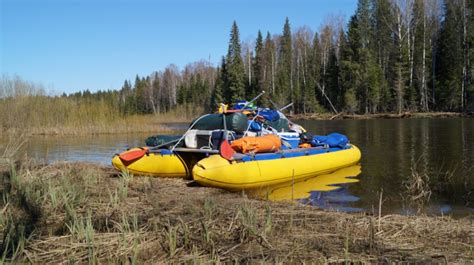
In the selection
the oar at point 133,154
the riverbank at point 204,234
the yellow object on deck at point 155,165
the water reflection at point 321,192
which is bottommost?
the water reflection at point 321,192

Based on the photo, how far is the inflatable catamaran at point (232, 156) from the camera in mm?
9688

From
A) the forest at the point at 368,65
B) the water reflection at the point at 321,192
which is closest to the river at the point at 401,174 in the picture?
the water reflection at the point at 321,192

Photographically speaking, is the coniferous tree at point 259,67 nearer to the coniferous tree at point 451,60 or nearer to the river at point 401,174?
the coniferous tree at point 451,60

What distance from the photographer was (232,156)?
9.92 metres

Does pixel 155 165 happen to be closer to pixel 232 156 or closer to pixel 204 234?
pixel 232 156

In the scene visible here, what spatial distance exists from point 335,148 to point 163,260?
9.78m

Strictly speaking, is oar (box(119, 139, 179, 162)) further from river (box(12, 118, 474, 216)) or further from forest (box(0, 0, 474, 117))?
forest (box(0, 0, 474, 117))

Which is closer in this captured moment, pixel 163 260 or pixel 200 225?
pixel 163 260

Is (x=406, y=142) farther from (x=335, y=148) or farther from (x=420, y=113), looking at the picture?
(x=420, y=113)


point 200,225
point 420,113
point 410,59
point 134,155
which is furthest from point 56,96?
point 410,59

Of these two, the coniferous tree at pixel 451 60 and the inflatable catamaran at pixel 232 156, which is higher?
the coniferous tree at pixel 451 60

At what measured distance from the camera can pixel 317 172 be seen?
12188 millimetres

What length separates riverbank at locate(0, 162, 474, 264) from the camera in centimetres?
443

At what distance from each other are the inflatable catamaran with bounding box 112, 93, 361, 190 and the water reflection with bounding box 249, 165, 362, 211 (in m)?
0.18
